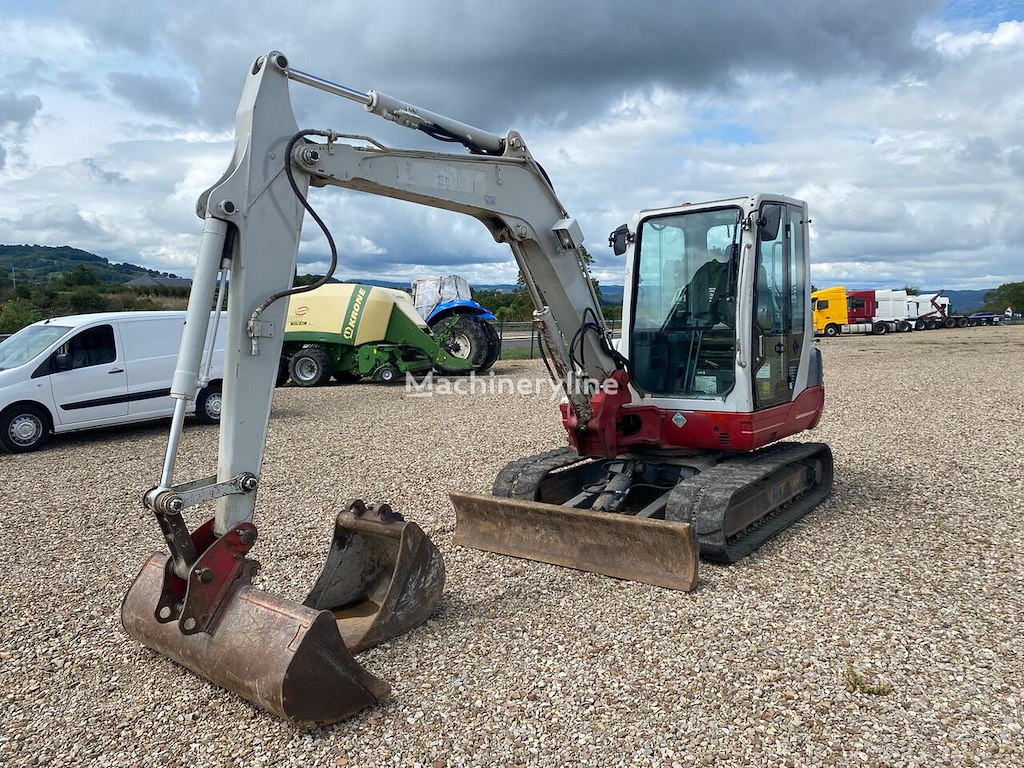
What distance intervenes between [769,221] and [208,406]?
941 centimetres

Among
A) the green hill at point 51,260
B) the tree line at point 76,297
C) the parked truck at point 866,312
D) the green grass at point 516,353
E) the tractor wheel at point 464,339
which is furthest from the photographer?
the green hill at point 51,260

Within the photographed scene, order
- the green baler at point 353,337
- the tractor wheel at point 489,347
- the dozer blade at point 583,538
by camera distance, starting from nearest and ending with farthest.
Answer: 1. the dozer blade at point 583,538
2. the green baler at point 353,337
3. the tractor wheel at point 489,347

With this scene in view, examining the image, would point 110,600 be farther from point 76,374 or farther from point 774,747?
point 76,374

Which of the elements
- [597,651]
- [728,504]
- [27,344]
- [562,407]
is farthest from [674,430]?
A: [27,344]

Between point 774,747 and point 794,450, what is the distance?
400 cm

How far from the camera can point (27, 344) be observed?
1125cm

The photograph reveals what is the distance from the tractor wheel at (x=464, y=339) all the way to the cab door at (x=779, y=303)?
12.8m

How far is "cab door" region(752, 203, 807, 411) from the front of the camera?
627 cm

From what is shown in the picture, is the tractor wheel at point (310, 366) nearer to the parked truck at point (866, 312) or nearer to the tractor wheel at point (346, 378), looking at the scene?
the tractor wheel at point (346, 378)

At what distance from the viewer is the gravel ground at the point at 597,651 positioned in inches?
135

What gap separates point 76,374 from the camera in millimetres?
10953

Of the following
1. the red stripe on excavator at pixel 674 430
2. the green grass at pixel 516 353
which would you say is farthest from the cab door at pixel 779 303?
the green grass at pixel 516 353

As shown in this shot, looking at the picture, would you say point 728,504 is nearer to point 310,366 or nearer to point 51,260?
point 310,366

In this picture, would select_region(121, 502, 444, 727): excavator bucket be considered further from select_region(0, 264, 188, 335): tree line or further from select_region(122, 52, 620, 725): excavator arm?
select_region(0, 264, 188, 335): tree line
